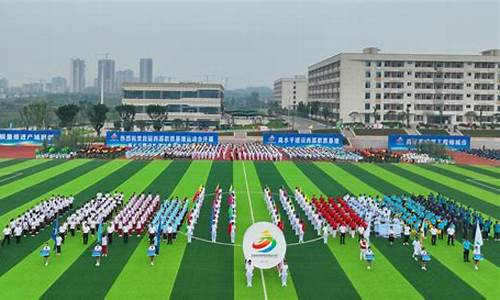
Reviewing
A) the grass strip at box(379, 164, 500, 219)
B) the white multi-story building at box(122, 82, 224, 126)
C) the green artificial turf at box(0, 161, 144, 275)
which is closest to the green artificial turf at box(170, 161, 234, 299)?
the green artificial turf at box(0, 161, 144, 275)

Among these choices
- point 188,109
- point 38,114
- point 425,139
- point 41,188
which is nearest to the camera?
point 41,188

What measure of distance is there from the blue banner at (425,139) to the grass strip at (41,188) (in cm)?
2842

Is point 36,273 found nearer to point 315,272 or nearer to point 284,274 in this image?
point 284,274

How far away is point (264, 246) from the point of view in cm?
1470

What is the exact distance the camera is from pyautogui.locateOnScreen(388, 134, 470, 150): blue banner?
50.8m

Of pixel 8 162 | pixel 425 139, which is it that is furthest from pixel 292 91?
pixel 8 162

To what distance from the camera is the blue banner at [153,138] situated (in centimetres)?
5253

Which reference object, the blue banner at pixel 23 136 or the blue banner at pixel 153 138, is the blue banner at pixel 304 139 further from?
the blue banner at pixel 23 136

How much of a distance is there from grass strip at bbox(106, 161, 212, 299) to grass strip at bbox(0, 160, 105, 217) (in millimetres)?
8340

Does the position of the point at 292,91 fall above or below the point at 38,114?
above

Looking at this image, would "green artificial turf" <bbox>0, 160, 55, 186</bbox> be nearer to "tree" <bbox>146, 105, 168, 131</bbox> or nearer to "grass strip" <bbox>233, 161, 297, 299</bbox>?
"grass strip" <bbox>233, 161, 297, 299</bbox>

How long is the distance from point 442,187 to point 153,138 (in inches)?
1208

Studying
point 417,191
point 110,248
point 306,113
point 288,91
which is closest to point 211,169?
point 417,191

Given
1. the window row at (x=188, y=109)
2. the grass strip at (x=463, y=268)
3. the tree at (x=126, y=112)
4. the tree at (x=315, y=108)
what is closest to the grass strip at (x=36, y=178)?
the grass strip at (x=463, y=268)
